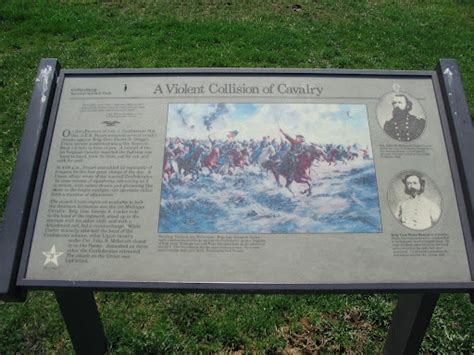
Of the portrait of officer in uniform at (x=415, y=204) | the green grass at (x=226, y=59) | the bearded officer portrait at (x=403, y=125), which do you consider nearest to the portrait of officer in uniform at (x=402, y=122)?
the bearded officer portrait at (x=403, y=125)

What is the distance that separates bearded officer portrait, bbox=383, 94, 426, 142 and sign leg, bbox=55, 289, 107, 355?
1834 millimetres

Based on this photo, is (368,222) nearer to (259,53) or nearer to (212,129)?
(212,129)

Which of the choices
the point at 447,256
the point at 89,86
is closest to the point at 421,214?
the point at 447,256

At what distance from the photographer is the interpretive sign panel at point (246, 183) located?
255 centimetres

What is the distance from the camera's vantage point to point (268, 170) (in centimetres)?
280

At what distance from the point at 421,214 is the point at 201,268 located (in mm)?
1108

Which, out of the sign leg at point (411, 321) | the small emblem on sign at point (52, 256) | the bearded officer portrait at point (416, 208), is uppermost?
the bearded officer portrait at point (416, 208)

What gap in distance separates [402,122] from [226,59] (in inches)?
156

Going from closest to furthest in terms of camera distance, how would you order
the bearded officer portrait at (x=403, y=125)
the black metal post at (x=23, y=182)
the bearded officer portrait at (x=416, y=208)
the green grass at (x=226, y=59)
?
the black metal post at (x=23, y=182), the bearded officer portrait at (x=416, y=208), the bearded officer portrait at (x=403, y=125), the green grass at (x=226, y=59)

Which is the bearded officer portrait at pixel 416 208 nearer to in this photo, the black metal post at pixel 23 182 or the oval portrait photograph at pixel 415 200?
the oval portrait photograph at pixel 415 200

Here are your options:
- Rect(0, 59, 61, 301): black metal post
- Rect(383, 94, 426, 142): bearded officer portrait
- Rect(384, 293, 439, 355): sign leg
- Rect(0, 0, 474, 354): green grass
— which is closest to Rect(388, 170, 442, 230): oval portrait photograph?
Rect(383, 94, 426, 142): bearded officer portrait

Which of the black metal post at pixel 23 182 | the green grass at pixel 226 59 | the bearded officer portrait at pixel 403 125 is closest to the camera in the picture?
the black metal post at pixel 23 182

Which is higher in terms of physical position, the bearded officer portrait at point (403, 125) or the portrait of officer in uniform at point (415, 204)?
the bearded officer portrait at point (403, 125)

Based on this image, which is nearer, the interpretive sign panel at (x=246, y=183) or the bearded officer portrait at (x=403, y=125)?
the interpretive sign panel at (x=246, y=183)
